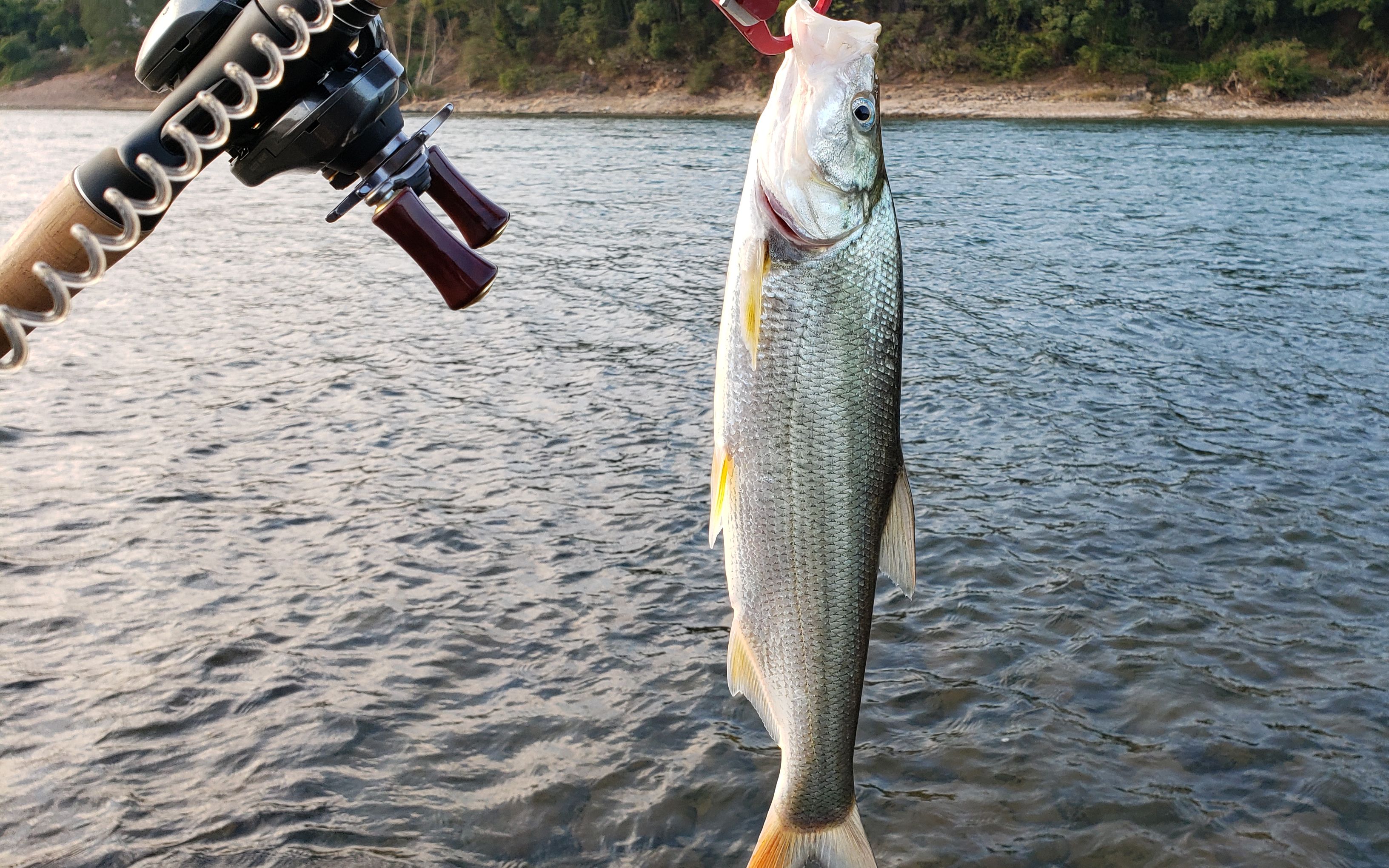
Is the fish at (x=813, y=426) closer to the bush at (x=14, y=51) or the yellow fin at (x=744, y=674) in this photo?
the yellow fin at (x=744, y=674)

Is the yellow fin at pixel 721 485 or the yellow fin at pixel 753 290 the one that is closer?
the yellow fin at pixel 753 290

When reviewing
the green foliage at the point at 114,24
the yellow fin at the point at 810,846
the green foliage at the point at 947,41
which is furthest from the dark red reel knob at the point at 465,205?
the green foliage at the point at 114,24

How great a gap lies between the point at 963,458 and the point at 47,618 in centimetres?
619

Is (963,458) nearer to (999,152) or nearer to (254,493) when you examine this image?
(254,493)

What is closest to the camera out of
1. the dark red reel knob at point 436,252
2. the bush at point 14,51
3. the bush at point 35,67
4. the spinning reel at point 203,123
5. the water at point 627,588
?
the spinning reel at point 203,123

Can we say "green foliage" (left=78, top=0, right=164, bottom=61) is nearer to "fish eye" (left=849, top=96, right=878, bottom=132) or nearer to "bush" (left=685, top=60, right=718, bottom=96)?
"bush" (left=685, top=60, right=718, bottom=96)

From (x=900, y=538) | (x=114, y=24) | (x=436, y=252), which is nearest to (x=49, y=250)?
(x=436, y=252)

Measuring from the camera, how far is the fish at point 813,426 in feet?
8.39

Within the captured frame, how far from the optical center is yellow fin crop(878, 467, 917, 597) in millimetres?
2723

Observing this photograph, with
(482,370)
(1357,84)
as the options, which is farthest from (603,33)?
(482,370)

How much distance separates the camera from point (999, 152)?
101 feet

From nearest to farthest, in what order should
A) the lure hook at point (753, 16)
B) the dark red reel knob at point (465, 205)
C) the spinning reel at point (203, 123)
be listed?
the spinning reel at point (203, 123) < the lure hook at point (753, 16) < the dark red reel knob at point (465, 205)

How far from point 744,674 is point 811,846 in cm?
49

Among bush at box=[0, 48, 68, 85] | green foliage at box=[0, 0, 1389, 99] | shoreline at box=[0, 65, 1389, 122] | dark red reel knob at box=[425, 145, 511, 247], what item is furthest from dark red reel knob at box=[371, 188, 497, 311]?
bush at box=[0, 48, 68, 85]
